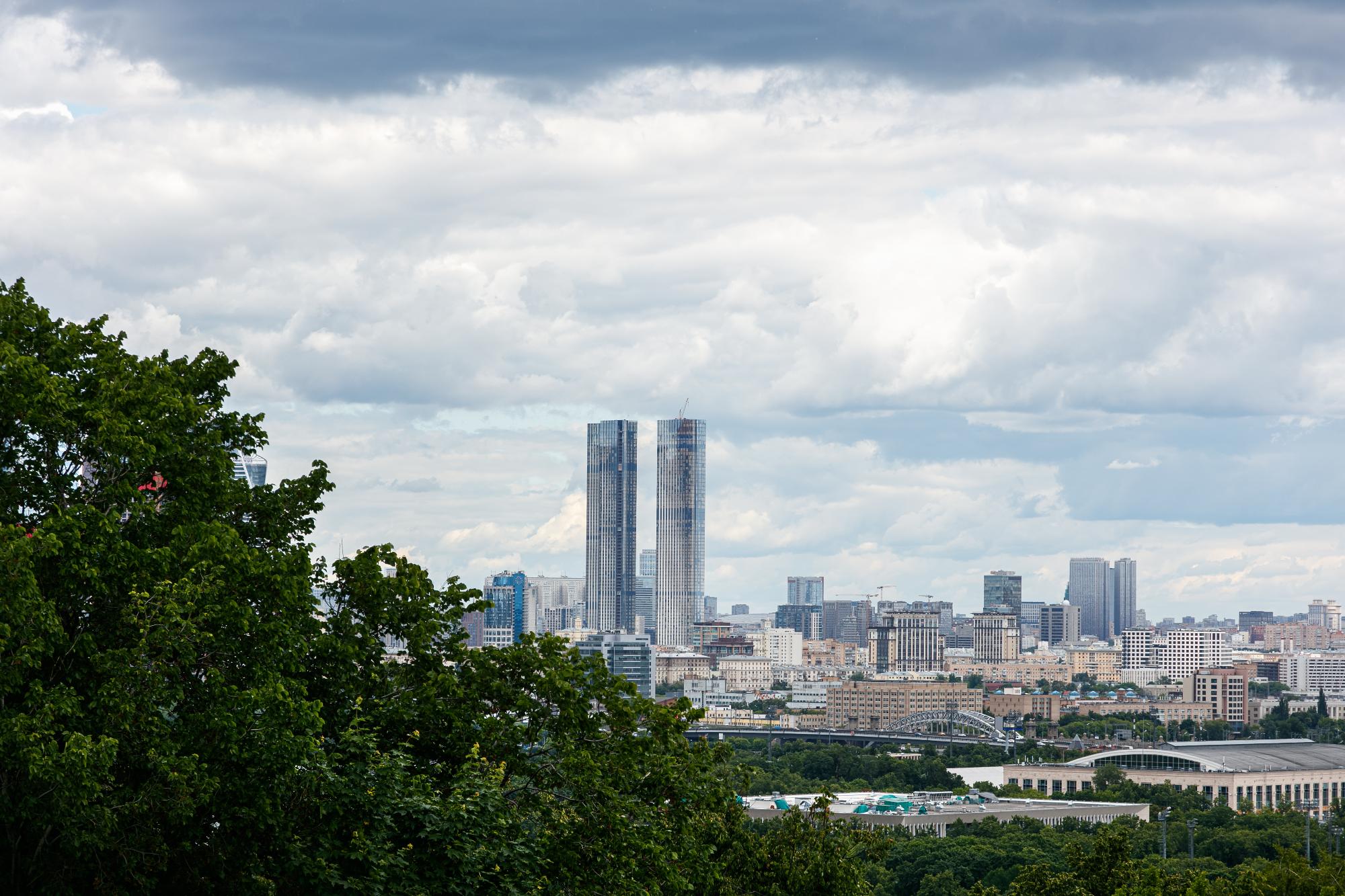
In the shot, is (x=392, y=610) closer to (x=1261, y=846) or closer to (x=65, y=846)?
(x=65, y=846)

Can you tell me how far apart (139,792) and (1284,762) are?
146836mm

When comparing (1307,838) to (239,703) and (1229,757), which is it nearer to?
(1229,757)

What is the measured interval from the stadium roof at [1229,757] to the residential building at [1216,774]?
0.06 metres

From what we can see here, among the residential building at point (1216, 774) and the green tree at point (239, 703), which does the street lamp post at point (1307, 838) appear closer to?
the residential building at point (1216, 774)

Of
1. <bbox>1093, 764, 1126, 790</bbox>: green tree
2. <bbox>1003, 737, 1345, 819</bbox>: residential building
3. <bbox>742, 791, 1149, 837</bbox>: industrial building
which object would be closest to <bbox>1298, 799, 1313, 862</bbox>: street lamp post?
<bbox>742, 791, 1149, 837</bbox>: industrial building

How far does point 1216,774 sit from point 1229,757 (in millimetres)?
12040

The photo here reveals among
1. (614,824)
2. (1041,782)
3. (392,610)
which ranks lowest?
(1041,782)

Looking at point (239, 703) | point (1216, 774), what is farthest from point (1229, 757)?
point (239, 703)

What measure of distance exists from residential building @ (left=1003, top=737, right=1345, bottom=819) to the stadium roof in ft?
0.19

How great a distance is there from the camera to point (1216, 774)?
138250 millimetres

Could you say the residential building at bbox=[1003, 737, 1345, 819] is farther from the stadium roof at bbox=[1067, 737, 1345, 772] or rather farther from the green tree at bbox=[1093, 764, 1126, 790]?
the green tree at bbox=[1093, 764, 1126, 790]

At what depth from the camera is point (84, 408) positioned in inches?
826

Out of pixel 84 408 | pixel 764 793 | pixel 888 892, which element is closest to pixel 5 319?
pixel 84 408

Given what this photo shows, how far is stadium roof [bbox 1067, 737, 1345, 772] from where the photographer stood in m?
144
